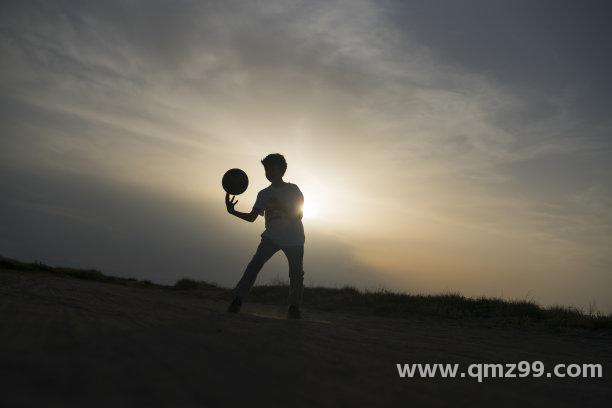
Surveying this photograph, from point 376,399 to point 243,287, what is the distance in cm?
436

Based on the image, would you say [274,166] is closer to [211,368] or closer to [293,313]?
[293,313]

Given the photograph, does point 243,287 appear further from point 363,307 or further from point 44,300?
point 363,307

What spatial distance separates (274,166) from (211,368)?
472 cm

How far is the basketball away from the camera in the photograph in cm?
662

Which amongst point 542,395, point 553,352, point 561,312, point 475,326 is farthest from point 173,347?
point 561,312

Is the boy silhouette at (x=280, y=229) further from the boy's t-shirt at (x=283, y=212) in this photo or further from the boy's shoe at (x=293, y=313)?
the boy's shoe at (x=293, y=313)

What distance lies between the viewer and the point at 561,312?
10406 mm

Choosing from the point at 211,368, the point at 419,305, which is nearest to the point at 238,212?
the point at 211,368

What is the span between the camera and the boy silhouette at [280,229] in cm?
Answer: 641

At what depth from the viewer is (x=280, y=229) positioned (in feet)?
21.2

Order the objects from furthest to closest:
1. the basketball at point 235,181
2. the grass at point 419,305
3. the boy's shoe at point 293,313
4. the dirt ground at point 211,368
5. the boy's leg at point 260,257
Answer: the grass at point 419,305 → the basketball at point 235,181 → the boy's leg at point 260,257 → the boy's shoe at point 293,313 → the dirt ground at point 211,368

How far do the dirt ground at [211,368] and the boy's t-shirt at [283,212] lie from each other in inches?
95.8

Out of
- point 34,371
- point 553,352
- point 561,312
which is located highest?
point 561,312

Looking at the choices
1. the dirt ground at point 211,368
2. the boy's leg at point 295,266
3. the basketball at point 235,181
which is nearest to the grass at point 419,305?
the boy's leg at point 295,266
